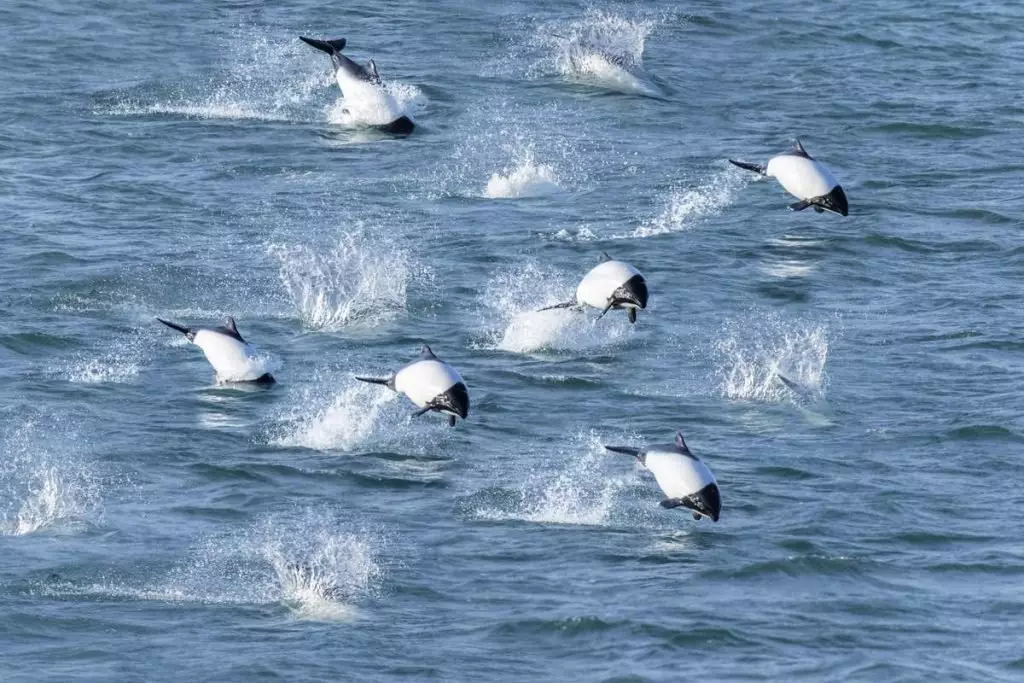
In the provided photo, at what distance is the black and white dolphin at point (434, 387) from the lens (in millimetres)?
21969

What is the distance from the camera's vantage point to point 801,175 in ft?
92.5

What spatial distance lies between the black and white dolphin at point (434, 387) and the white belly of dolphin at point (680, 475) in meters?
2.24

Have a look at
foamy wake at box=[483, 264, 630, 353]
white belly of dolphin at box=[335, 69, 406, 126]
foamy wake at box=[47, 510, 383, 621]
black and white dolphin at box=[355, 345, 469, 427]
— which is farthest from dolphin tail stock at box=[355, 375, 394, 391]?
white belly of dolphin at box=[335, 69, 406, 126]

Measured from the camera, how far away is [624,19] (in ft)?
139

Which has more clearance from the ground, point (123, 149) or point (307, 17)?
point (307, 17)

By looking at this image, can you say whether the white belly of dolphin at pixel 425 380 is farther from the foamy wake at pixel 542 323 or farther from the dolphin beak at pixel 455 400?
the foamy wake at pixel 542 323

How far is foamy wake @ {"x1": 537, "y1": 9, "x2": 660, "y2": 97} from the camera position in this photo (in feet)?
127

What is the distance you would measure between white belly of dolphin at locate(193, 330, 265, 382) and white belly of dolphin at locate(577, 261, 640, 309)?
3.49 metres

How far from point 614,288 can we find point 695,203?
27.3 ft

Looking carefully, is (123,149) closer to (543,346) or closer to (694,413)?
(543,346)

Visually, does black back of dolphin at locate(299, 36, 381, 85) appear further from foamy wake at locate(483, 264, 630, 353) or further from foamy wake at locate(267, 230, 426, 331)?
foamy wake at locate(483, 264, 630, 353)

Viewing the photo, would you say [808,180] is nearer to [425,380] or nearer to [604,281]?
[604,281]

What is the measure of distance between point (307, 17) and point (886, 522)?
23.1m

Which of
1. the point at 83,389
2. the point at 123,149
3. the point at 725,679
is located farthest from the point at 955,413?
the point at 123,149
